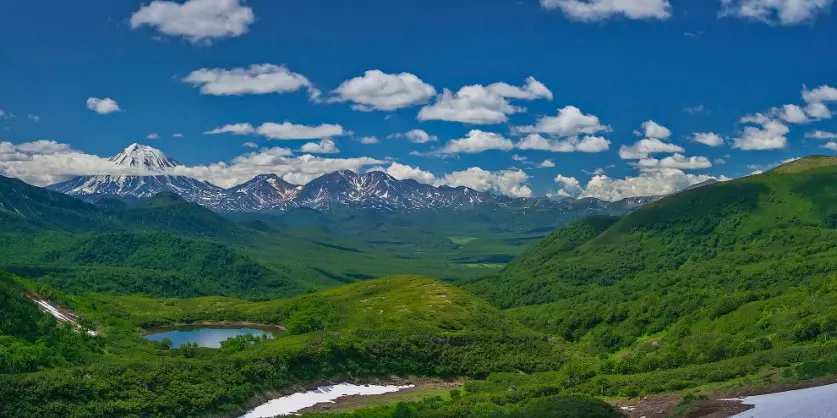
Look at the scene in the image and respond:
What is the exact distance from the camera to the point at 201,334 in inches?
6319

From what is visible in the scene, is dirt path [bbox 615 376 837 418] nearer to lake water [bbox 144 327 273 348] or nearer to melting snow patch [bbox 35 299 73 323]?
melting snow patch [bbox 35 299 73 323]

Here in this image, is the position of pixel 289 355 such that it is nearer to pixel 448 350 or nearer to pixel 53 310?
pixel 448 350

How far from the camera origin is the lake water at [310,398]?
7988 cm

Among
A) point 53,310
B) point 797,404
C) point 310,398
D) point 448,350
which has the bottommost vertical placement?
point 310,398

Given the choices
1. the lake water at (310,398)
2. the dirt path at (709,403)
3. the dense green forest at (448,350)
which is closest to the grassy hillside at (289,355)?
the dense green forest at (448,350)

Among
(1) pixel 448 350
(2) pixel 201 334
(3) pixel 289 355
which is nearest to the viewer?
(3) pixel 289 355

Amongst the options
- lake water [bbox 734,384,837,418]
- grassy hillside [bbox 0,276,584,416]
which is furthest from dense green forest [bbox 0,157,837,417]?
lake water [bbox 734,384,837,418]

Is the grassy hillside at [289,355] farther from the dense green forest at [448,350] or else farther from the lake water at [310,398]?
the lake water at [310,398]

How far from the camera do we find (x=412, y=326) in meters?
126

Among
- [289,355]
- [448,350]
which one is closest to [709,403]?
[289,355]

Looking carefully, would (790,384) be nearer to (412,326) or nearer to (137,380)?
(137,380)

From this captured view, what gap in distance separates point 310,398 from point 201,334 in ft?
270

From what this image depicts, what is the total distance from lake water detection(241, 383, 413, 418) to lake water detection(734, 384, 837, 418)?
50.7 m

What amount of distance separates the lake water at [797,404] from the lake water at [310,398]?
5072 cm
